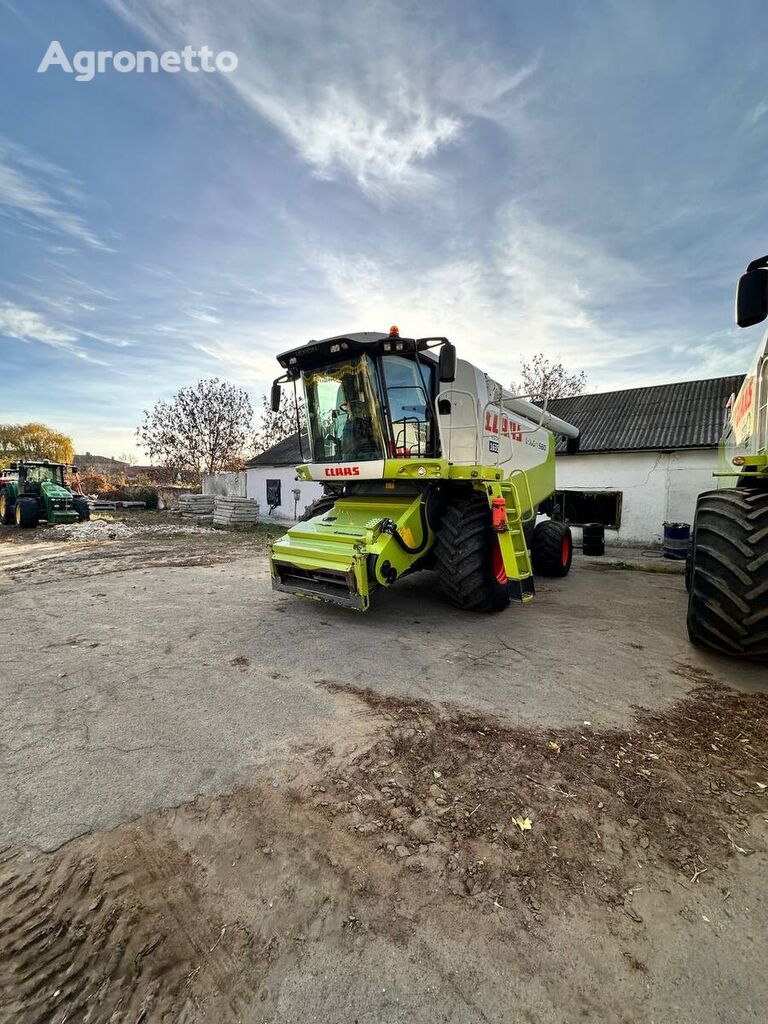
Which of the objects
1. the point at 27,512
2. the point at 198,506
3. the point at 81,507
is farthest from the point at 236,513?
the point at 27,512

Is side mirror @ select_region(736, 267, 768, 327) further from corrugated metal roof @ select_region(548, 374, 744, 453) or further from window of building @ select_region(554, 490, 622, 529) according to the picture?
window of building @ select_region(554, 490, 622, 529)

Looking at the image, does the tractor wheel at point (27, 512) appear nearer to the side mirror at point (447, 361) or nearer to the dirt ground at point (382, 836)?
the dirt ground at point (382, 836)

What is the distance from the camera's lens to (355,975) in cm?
139

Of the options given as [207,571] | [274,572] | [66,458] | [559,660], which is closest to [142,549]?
[207,571]

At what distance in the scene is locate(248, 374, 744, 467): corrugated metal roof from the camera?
11.4 m

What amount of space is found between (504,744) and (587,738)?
50cm

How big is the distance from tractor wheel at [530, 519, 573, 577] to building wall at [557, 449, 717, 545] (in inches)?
185

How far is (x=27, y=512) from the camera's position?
47.9ft

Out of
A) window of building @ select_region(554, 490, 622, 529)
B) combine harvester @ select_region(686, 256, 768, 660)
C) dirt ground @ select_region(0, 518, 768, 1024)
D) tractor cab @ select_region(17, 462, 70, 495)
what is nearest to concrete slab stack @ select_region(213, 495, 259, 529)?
tractor cab @ select_region(17, 462, 70, 495)

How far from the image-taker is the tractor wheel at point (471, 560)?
486 centimetres

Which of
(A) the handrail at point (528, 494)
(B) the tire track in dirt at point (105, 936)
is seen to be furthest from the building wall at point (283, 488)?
(B) the tire track in dirt at point (105, 936)

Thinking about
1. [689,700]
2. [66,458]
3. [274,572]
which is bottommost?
[689,700]

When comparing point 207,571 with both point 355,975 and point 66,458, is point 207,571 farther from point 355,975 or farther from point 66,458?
point 66,458

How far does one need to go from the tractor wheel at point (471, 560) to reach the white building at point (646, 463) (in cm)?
625
